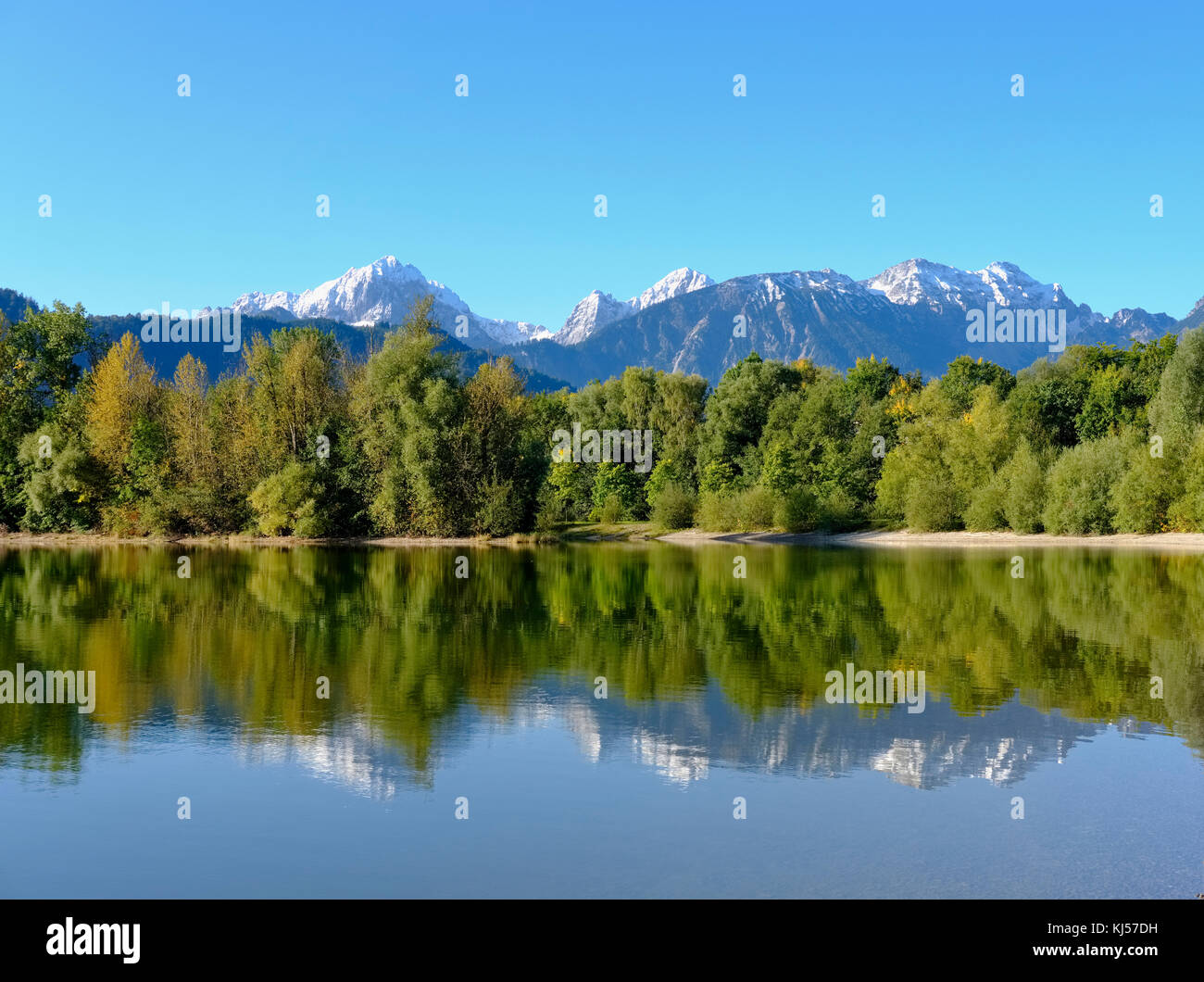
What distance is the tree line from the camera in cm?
7106

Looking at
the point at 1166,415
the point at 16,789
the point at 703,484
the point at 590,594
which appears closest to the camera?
the point at 16,789

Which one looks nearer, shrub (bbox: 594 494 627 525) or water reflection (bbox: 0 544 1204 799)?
water reflection (bbox: 0 544 1204 799)

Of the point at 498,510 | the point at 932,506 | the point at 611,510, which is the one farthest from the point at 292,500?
the point at 932,506

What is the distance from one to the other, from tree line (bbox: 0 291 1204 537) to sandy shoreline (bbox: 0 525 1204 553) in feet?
3.09

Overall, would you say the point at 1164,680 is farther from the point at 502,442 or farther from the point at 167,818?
the point at 502,442

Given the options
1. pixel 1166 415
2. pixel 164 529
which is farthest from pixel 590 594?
pixel 1166 415

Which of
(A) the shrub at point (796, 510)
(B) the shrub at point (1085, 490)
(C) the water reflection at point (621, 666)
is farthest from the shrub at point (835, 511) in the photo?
(C) the water reflection at point (621, 666)

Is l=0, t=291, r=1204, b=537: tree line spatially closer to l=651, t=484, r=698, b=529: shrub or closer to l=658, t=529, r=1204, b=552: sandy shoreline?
l=651, t=484, r=698, b=529: shrub

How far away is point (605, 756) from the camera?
46.0ft

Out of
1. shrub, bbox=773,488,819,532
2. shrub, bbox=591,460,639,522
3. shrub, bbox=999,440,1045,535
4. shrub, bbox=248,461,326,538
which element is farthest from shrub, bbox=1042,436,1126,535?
shrub, bbox=248,461,326,538

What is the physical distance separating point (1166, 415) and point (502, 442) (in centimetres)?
4743

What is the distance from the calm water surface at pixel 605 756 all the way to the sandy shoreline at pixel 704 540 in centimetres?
4115

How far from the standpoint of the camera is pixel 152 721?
1600cm

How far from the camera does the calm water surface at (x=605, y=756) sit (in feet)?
32.3
